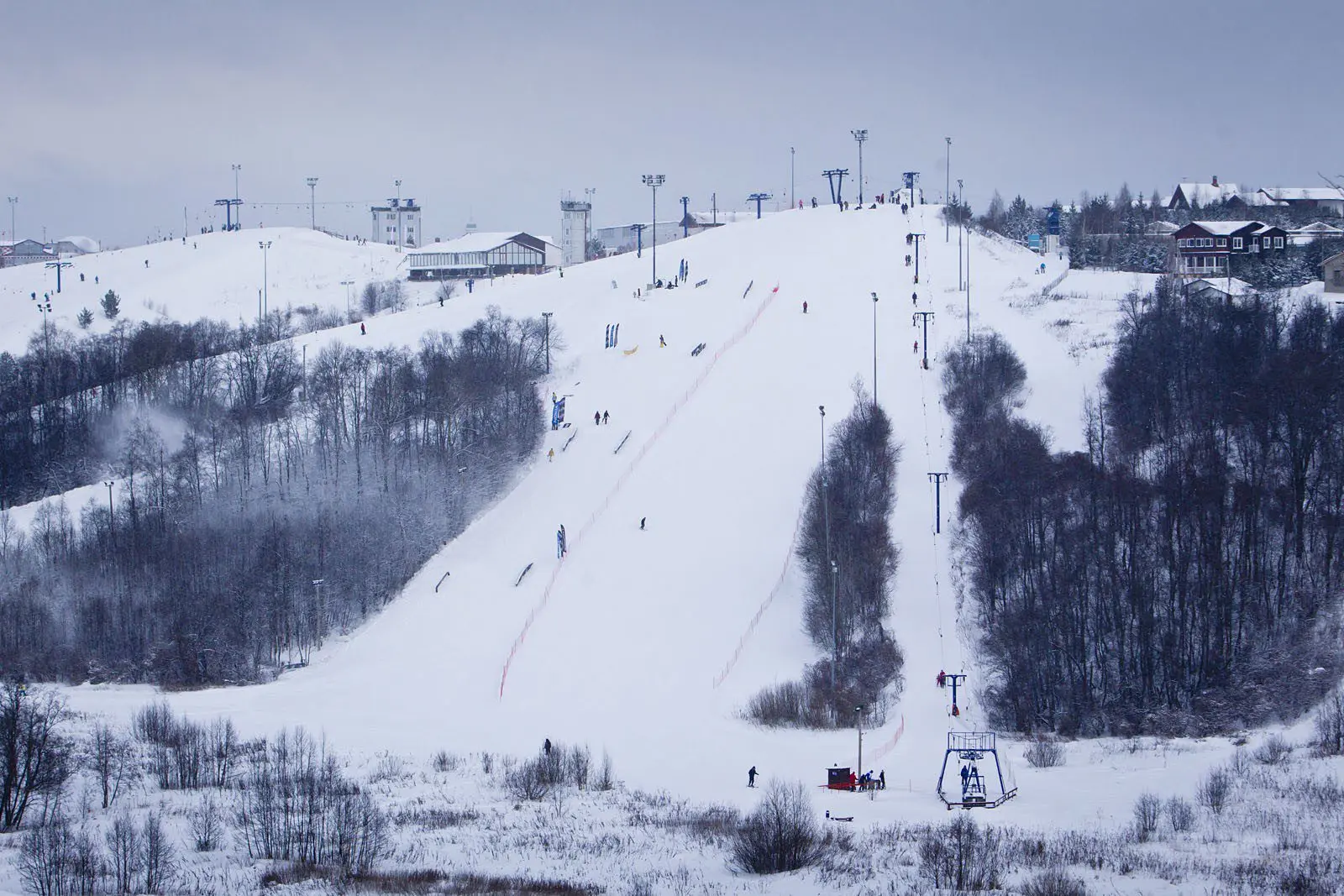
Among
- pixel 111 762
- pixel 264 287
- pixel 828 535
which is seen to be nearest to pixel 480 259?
pixel 264 287

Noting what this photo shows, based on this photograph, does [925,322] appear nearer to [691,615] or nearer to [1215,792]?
[691,615]

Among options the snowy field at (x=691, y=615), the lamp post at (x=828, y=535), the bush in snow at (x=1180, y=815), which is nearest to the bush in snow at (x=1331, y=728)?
the snowy field at (x=691, y=615)

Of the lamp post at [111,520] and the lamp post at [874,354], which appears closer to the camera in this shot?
the lamp post at [111,520]

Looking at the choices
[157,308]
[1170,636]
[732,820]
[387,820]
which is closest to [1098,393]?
[1170,636]

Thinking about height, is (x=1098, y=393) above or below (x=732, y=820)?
above

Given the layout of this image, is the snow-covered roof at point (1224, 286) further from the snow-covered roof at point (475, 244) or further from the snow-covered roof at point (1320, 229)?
the snow-covered roof at point (475, 244)

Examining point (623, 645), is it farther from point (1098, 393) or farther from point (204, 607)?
point (1098, 393)
